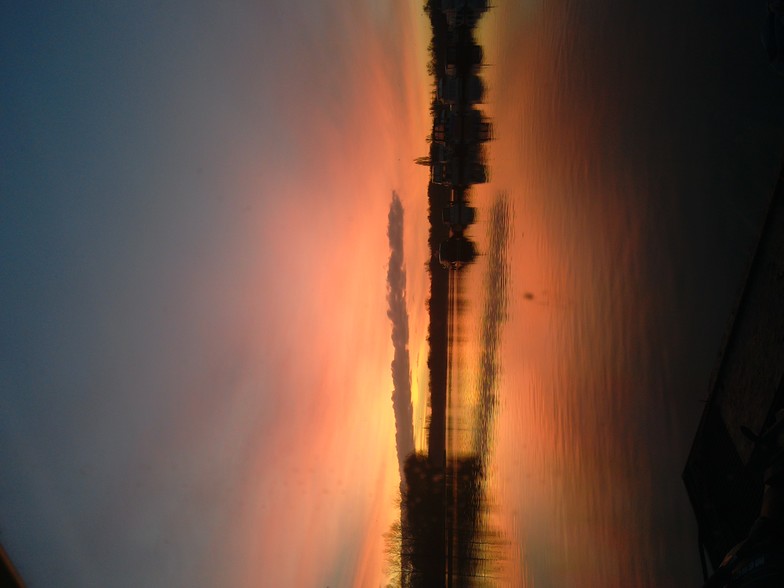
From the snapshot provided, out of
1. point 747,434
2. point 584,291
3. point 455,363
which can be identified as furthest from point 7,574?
point 455,363

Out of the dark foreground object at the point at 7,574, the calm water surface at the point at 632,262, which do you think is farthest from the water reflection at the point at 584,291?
the dark foreground object at the point at 7,574

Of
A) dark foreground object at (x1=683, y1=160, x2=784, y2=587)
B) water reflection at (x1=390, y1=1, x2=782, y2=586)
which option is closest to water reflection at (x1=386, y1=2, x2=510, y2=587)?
water reflection at (x1=390, y1=1, x2=782, y2=586)

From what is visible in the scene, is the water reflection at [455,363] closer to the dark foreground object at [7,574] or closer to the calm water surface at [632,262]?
the calm water surface at [632,262]

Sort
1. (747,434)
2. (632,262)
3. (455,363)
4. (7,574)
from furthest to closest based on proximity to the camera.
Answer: (455,363) < (632,262) < (7,574) < (747,434)

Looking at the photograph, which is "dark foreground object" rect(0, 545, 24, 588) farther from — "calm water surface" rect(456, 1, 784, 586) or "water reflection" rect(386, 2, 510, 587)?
"water reflection" rect(386, 2, 510, 587)

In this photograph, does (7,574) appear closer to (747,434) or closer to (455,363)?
(747,434)

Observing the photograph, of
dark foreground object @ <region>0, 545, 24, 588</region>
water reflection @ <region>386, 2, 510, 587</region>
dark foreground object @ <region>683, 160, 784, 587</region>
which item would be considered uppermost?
water reflection @ <region>386, 2, 510, 587</region>

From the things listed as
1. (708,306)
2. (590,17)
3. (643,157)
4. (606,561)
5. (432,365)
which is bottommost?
(606,561)

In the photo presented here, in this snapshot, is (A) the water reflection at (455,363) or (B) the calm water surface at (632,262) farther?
(A) the water reflection at (455,363)

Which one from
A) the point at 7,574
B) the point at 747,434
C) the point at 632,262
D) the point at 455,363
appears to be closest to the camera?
the point at 747,434

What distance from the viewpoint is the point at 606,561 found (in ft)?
14.6

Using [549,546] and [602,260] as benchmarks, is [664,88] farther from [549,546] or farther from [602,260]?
[549,546]

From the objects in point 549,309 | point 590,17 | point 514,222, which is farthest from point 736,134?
point 514,222

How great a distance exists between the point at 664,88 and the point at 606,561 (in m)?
4.63
